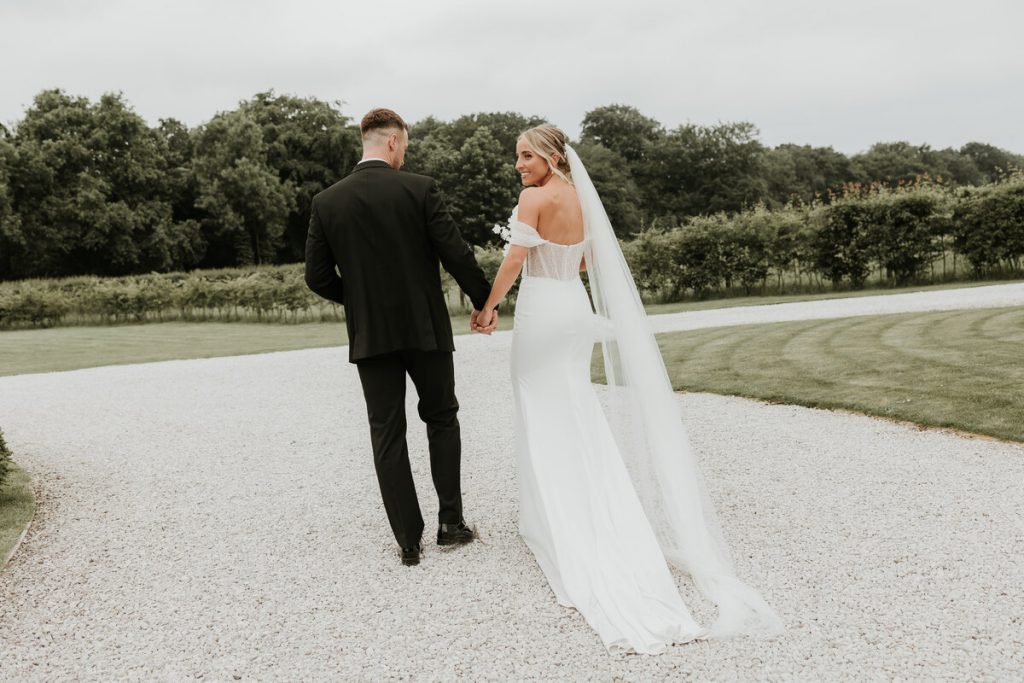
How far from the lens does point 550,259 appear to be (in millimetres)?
4164

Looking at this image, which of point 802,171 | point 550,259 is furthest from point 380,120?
point 802,171

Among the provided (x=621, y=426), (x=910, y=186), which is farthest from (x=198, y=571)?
(x=910, y=186)

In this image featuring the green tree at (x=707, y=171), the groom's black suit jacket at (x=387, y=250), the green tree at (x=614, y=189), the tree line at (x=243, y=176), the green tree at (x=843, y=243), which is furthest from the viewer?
the green tree at (x=707, y=171)

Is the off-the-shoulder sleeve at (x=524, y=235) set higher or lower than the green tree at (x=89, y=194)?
lower

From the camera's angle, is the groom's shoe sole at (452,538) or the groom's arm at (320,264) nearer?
the groom's arm at (320,264)

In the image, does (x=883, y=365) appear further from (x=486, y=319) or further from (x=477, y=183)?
(x=477, y=183)

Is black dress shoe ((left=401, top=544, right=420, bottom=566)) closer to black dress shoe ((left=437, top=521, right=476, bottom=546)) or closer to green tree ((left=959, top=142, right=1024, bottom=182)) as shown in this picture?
black dress shoe ((left=437, top=521, right=476, bottom=546))

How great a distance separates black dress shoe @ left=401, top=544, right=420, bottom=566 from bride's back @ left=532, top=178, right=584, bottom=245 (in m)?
1.81

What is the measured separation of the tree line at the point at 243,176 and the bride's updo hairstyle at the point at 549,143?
35.5 m

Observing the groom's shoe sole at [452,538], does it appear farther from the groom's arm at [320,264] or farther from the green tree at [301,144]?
the green tree at [301,144]

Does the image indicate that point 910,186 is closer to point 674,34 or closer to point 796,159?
point 674,34

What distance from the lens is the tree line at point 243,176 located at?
1716 inches

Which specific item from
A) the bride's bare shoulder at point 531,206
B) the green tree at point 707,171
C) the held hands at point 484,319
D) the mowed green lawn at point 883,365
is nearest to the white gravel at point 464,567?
the mowed green lawn at point 883,365

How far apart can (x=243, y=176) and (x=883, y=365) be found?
149ft
